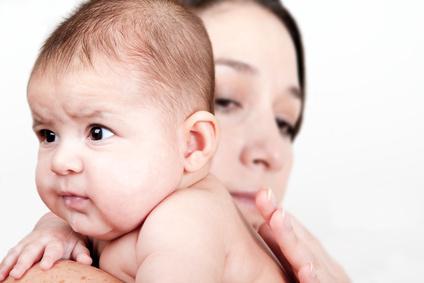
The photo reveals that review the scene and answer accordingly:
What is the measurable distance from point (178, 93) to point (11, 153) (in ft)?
10.7

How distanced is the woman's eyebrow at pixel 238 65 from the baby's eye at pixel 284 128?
0.97 feet

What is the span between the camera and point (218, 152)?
284 centimetres

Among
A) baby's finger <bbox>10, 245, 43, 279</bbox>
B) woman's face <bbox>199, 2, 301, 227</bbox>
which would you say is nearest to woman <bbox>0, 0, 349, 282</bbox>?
woman's face <bbox>199, 2, 301, 227</bbox>

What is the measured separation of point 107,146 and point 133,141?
0.19 feet

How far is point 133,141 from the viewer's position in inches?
69.0

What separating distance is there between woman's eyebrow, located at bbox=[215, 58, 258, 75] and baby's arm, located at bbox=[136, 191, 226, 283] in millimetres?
1147

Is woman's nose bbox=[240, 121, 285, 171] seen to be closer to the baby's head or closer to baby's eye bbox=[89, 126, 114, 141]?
the baby's head

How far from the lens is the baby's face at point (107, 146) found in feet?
5.71

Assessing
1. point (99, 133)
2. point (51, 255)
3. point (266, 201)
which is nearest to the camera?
point (99, 133)

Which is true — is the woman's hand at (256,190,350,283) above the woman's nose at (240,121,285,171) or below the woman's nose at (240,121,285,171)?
above

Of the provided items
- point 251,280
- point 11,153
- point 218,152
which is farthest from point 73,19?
point 11,153

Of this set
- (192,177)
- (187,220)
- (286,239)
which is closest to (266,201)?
(286,239)

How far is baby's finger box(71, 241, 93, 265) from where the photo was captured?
6.24 feet

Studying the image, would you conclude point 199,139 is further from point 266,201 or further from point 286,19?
point 286,19
